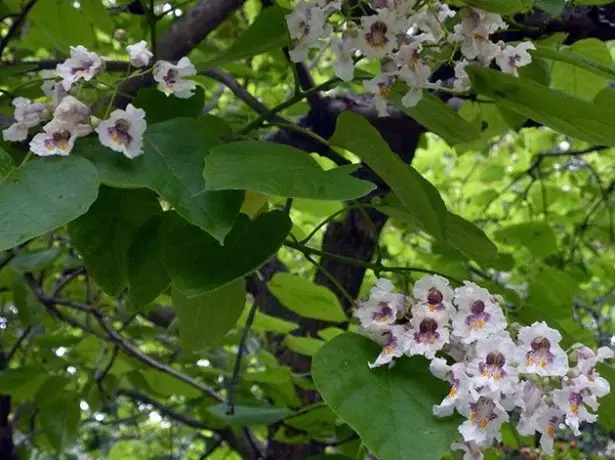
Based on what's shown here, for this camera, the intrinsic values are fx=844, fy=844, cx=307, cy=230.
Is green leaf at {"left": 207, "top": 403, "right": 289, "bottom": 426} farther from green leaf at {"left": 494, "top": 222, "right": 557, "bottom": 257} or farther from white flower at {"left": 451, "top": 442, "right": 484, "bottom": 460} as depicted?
green leaf at {"left": 494, "top": 222, "right": 557, "bottom": 257}

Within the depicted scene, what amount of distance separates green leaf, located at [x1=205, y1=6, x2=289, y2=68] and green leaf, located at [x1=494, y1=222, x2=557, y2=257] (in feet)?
3.23

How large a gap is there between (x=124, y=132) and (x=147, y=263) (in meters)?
0.11

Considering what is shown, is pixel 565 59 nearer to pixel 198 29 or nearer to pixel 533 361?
pixel 533 361

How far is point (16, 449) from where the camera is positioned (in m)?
1.68

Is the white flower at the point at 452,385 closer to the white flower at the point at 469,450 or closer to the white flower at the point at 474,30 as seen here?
the white flower at the point at 469,450

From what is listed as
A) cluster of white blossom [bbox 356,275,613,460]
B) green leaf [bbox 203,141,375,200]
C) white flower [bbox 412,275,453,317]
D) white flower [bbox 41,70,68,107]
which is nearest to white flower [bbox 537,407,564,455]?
cluster of white blossom [bbox 356,275,613,460]

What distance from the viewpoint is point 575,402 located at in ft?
2.05

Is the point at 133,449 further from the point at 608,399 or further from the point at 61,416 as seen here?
the point at 608,399

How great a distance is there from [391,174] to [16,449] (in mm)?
1345

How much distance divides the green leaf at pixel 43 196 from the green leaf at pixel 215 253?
0.08m

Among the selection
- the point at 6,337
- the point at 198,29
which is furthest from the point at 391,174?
the point at 6,337

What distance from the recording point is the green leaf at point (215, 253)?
0.57 metres

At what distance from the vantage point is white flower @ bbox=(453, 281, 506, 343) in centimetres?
59

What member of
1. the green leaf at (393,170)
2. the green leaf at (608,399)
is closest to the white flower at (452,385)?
the green leaf at (393,170)
